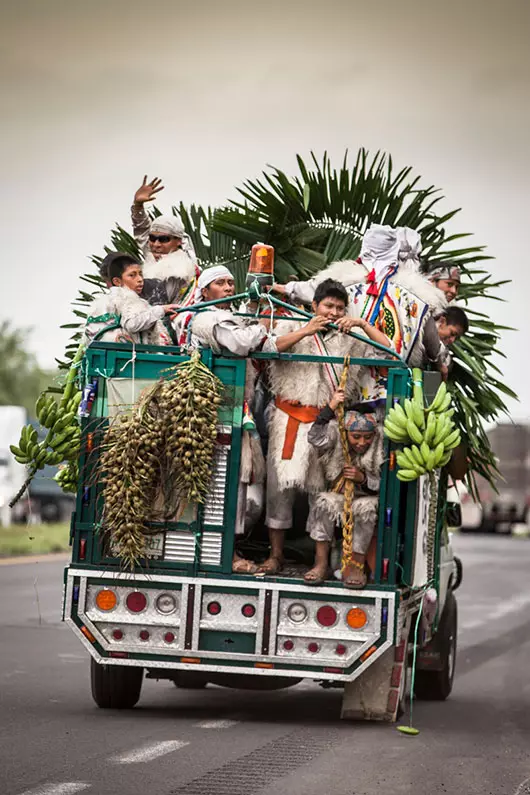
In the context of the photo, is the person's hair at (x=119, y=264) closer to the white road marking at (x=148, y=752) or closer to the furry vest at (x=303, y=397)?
the furry vest at (x=303, y=397)

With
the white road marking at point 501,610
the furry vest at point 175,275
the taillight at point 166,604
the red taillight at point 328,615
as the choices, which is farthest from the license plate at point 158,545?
the white road marking at point 501,610

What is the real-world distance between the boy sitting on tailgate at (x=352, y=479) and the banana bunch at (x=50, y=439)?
164cm

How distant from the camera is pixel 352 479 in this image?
9.55 metres

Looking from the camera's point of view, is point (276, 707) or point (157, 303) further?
point (276, 707)

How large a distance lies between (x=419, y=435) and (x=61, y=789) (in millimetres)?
3135

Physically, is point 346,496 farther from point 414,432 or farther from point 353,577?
point 414,432

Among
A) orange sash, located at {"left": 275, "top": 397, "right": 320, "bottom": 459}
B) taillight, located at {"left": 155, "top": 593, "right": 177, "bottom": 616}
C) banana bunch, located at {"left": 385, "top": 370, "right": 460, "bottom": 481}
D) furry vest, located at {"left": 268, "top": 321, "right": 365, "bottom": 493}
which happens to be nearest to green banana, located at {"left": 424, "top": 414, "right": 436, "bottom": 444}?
banana bunch, located at {"left": 385, "top": 370, "right": 460, "bottom": 481}

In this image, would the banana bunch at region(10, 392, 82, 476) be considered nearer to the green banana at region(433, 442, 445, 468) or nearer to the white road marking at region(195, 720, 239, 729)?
the white road marking at region(195, 720, 239, 729)

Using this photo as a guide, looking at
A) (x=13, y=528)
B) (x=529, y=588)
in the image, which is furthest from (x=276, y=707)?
(x=13, y=528)

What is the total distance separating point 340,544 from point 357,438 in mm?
759

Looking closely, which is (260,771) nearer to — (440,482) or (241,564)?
(241,564)

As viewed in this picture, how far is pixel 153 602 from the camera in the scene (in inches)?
377

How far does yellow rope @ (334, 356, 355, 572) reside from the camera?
9477 mm

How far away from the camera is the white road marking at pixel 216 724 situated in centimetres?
1002
